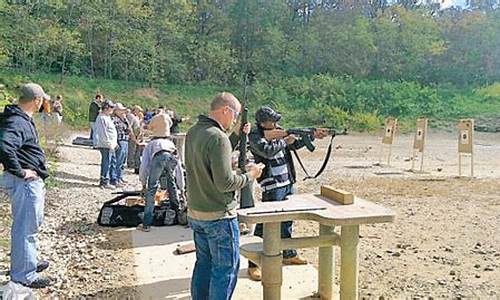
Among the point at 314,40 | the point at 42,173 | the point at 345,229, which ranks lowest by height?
the point at 345,229

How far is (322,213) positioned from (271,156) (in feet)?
3.39

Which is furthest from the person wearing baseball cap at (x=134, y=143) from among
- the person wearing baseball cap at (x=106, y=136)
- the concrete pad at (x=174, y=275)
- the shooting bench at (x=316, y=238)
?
the shooting bench at (x=316, y=238)

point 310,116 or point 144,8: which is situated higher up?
point 144,8

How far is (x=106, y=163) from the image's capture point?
9609 millimetres

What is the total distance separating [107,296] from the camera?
4.59 meters

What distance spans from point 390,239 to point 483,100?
119 feet

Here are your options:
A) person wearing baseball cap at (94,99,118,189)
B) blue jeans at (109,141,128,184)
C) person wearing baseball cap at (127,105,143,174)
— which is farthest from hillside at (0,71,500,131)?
person wearing baseball cap at (94,99,118,189)

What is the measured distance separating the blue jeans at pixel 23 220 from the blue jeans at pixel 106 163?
4.96 meters

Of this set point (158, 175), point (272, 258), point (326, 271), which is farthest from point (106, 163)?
point (272, 258)

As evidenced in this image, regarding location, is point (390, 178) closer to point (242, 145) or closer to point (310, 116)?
point (242, 145)

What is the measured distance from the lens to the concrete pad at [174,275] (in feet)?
15.3

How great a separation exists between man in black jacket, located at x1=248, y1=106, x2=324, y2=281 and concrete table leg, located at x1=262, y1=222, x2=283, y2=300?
82 cm

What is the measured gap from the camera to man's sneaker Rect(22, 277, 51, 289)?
4622 millimetres

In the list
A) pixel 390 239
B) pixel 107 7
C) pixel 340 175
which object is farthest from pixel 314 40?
pixel 390 239
